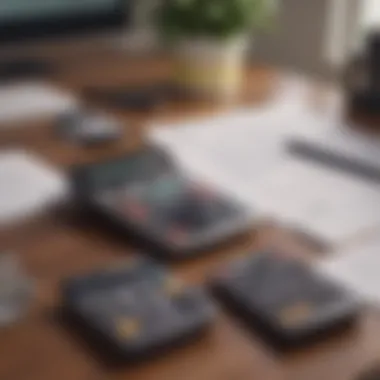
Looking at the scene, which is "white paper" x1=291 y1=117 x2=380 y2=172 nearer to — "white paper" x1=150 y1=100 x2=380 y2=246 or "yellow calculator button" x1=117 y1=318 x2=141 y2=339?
"white paper" x1=150 y1=100 x2=380 y2=246

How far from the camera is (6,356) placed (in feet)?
2.14

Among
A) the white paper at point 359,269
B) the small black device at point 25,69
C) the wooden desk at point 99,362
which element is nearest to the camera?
the wooden desk at point 99,362

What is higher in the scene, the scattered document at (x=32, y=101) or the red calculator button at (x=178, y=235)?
the red calculator button at (x=178, y=235)

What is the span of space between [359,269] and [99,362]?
27 centimetres

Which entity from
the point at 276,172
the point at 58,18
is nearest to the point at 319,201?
the point at 276,172

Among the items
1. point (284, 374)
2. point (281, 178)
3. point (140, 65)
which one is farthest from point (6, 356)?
point (140, 65)

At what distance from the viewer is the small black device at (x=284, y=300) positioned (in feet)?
2.25

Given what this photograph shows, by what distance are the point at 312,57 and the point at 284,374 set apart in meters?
1.08

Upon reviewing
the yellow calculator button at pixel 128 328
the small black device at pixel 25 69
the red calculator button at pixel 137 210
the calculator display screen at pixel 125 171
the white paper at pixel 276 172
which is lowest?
the white paper at pixel 276 172

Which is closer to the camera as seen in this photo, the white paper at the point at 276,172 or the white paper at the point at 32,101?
the white paper at the point at 276,172

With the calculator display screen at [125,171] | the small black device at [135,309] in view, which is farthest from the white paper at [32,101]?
the small black device at [135,309]

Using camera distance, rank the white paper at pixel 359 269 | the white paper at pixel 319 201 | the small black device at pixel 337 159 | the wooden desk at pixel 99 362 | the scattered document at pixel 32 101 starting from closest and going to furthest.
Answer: the wooden desk at pixel 99 362
the white paper at pixel 359 269
the white paper at pixel 319 201
the small black device at pixel 337 159
the scattered document at pixel 32 101

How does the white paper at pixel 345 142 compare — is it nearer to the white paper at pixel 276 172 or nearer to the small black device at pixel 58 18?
the white paper at pixel 276 172

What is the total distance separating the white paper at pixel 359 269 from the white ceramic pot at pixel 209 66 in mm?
509
